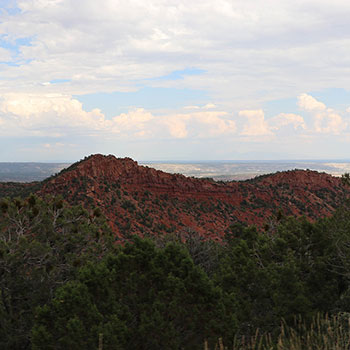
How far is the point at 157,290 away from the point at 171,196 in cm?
5055

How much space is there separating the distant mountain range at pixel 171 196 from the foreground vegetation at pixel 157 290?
24029 mm

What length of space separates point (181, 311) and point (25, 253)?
7.97 m

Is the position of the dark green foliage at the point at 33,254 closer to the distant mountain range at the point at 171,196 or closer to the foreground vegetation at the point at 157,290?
the foreground vegetation at the point at 157,290

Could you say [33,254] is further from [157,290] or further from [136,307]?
[157,290]

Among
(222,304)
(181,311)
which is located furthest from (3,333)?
(222,304)

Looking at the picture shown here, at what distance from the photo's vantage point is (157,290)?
12516mm

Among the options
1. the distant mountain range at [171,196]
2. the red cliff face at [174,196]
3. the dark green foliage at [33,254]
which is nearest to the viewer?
the dark green foliage at [33,254]

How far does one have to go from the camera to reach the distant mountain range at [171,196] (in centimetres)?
5056

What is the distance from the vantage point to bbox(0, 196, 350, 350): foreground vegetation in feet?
37.0

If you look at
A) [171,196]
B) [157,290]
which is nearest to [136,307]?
[157,290]

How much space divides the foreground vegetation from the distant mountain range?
24.0 meters

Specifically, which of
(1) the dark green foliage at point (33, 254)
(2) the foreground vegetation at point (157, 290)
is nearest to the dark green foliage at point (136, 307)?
(2) the foreground vegetation at point (157, 290)

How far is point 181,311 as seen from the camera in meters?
11.8

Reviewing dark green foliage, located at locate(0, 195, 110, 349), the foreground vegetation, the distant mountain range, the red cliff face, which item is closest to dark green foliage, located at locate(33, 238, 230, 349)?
the foreground vegetation
